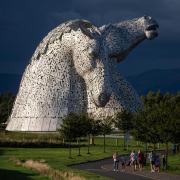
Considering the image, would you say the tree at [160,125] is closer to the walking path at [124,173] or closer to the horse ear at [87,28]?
the walking path at [124,173]

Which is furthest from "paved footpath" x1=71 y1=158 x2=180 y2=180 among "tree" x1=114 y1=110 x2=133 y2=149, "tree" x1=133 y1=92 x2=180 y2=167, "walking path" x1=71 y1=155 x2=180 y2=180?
"tree" x1=114 y1=110 x2=133 y2=149

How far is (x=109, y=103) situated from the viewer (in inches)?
3676

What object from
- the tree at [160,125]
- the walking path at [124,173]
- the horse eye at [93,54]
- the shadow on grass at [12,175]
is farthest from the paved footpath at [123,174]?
the horse eye at [93,54]

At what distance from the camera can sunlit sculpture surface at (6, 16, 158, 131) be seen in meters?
92.4

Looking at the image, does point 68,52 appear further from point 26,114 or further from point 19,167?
point 19,167

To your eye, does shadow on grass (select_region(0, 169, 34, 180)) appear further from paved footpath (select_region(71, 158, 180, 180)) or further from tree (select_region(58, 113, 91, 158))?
tree (select_region(58, 113, 91, 158))

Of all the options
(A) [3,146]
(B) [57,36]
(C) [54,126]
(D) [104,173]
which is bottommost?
(D) [104,173]

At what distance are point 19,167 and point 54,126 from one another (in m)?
51.8

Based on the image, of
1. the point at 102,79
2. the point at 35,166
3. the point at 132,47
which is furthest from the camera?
the point at 132,47

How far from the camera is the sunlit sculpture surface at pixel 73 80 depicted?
92438 millimetres

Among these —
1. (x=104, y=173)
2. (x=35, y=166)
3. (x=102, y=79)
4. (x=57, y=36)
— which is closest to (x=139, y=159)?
(x=104, y=173)

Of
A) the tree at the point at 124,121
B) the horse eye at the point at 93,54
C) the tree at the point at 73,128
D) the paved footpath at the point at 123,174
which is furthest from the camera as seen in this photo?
the horse eye at the point at 93,54

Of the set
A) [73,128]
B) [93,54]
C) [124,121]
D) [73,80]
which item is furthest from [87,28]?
[73,128]

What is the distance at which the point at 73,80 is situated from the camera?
95.4 meters
